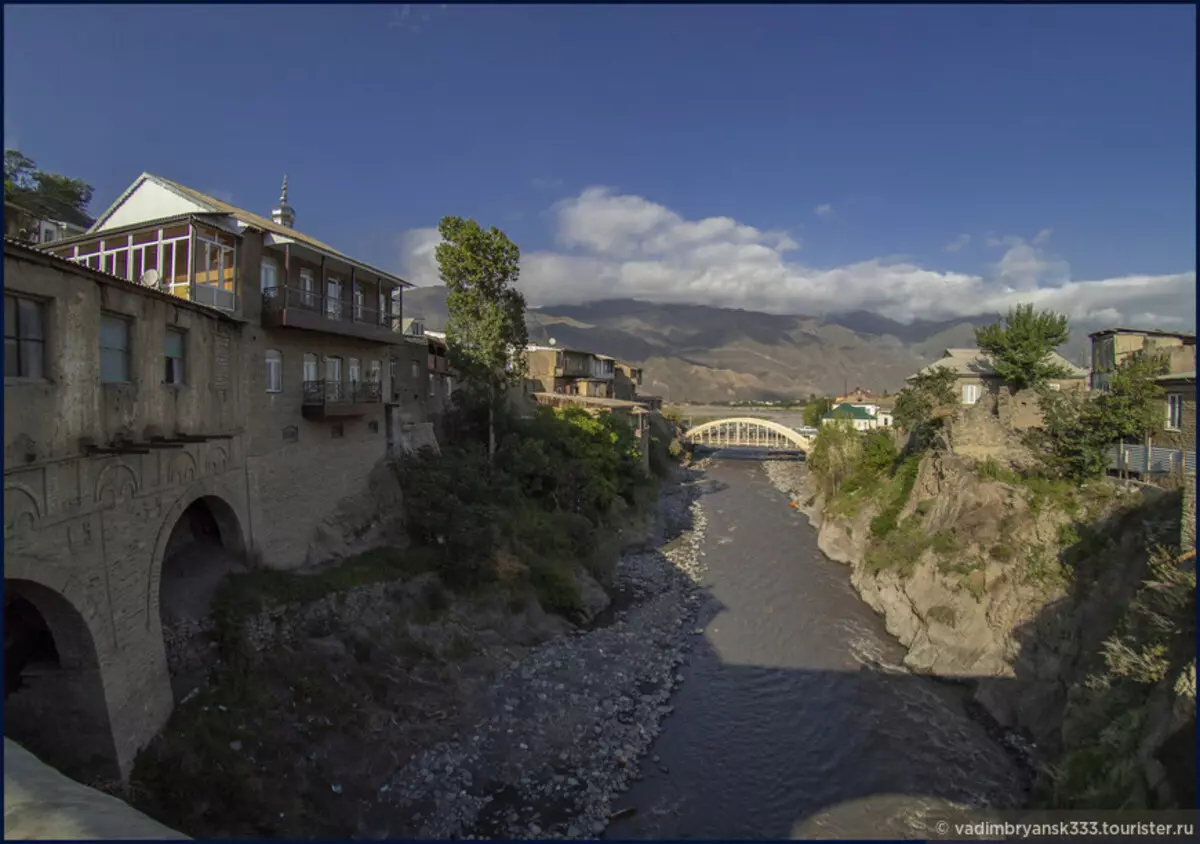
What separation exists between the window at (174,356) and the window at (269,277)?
3.98 metres

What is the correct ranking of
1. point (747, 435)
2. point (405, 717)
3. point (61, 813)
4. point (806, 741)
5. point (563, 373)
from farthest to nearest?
point (747, 435) < point (563, 373) < point (806, 741) < point (405, 717) < point (61, 813)

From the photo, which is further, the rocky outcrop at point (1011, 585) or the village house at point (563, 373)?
the village house at point (563, 373)

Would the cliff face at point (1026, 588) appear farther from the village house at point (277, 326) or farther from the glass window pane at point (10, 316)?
the village house at point (277, 326)

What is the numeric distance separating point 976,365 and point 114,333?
5172cm

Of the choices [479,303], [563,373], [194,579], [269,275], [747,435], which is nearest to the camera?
[194,579]

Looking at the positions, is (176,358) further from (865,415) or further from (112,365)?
(865,415)

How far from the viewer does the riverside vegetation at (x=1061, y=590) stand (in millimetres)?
11820

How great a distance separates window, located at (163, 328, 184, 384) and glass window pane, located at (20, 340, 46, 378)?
133 inches

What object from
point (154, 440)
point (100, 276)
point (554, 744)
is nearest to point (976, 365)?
point (554, 744)

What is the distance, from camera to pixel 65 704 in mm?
10547

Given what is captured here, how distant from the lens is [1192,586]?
12.1 metres

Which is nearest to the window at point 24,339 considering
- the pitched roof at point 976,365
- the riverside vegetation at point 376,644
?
the riverside vegetation at point 376,644

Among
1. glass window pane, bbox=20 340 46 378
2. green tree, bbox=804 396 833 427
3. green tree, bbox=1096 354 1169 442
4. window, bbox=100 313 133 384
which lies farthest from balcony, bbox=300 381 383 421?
green tree, bbox=804 396 833 427

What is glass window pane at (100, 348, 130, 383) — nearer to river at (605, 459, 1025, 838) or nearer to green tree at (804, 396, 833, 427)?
river at (605, 459, 1025, 838)
